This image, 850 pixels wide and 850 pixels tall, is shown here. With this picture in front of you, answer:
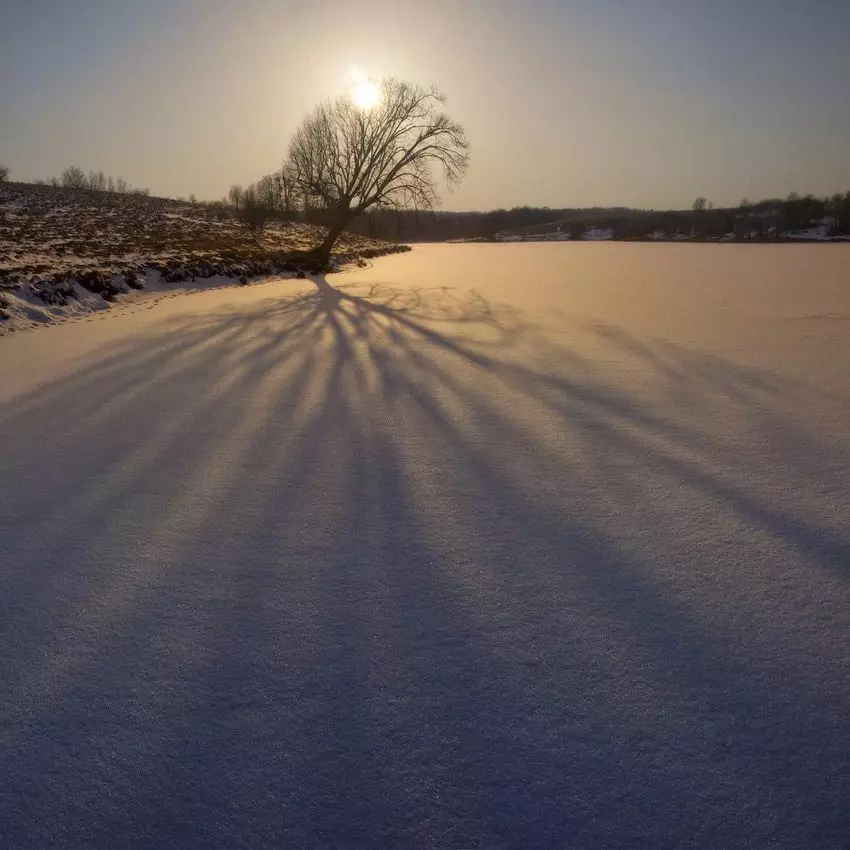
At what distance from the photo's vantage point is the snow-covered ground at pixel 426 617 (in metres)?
1.54

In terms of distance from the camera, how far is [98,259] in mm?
15305

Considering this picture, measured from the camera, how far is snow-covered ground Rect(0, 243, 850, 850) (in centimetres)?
154

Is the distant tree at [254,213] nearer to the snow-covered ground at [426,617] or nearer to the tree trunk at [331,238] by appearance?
the tree trunk at [331,238]

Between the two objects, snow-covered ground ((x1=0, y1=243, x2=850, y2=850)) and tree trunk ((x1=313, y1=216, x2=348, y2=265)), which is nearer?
snow-covered ground ((x1=0, y1=243, x2=850, y2=850))

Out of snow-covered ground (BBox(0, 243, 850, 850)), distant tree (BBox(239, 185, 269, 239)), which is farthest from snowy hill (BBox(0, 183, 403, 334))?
snow-covered ground (BBox(0, 243, 850, 850))

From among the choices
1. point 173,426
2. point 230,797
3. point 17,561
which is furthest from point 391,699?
point 173,426

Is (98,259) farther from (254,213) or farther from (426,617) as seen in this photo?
(254,213)

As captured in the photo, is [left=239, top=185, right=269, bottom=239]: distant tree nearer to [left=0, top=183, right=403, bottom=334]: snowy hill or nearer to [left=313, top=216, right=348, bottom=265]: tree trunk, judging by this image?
[left=0, top=183, right=403, bottom=334]: snowy hill

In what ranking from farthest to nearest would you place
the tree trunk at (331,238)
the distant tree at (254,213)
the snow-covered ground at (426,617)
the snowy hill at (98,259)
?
the distant tree at (254,213) < the tree trunk at (331,238) < the snowy hill at (98,259) < the snow-covered ground at (426,617)

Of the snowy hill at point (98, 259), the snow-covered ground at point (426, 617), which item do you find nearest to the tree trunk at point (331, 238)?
the snowy hill at point (98, 259)

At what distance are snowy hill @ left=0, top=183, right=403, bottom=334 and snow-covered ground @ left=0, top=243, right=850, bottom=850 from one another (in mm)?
6121

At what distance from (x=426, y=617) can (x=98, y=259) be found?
16.8 metres

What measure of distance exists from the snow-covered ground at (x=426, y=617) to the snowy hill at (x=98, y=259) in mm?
6121

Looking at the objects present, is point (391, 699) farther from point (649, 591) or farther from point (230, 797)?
point (649, 591)
